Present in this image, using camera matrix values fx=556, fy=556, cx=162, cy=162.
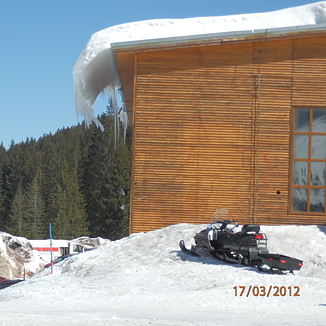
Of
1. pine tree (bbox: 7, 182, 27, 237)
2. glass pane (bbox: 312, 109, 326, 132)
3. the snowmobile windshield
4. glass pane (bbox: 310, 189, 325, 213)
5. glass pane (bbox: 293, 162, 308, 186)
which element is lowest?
pine tree (bbox: 7, 182, 27, 237)

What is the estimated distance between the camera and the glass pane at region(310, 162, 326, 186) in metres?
15.1

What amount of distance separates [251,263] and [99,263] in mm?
3374

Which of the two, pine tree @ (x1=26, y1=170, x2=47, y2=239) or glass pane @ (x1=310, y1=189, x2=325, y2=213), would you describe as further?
pine tree @ (x1=26, y1=170, x2=47, y2=239)

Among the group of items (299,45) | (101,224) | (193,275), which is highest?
(299,45)

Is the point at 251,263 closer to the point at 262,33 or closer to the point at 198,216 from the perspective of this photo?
the point at 198,216

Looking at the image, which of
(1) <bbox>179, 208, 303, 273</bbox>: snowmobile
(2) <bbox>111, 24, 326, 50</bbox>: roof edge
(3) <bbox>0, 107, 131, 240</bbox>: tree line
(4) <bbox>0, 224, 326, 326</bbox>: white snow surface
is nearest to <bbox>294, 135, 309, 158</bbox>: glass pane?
(4) <bbox>0, 224, 326, 326</bbox>: white snow surface

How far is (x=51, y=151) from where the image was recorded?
81.8 meters

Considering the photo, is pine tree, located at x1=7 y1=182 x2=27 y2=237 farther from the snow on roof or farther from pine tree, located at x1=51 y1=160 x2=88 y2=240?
the snow on roof

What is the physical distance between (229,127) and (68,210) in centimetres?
4892

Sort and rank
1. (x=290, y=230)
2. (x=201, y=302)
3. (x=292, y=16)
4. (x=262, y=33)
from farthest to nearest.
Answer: (x=292, y=16) < (x=262, y=33) < (x=290, y=230) < (x=201, y=302)

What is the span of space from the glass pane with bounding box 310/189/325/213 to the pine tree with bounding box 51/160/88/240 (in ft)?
153

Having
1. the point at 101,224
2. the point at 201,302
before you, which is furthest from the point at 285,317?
the point at 101,224
